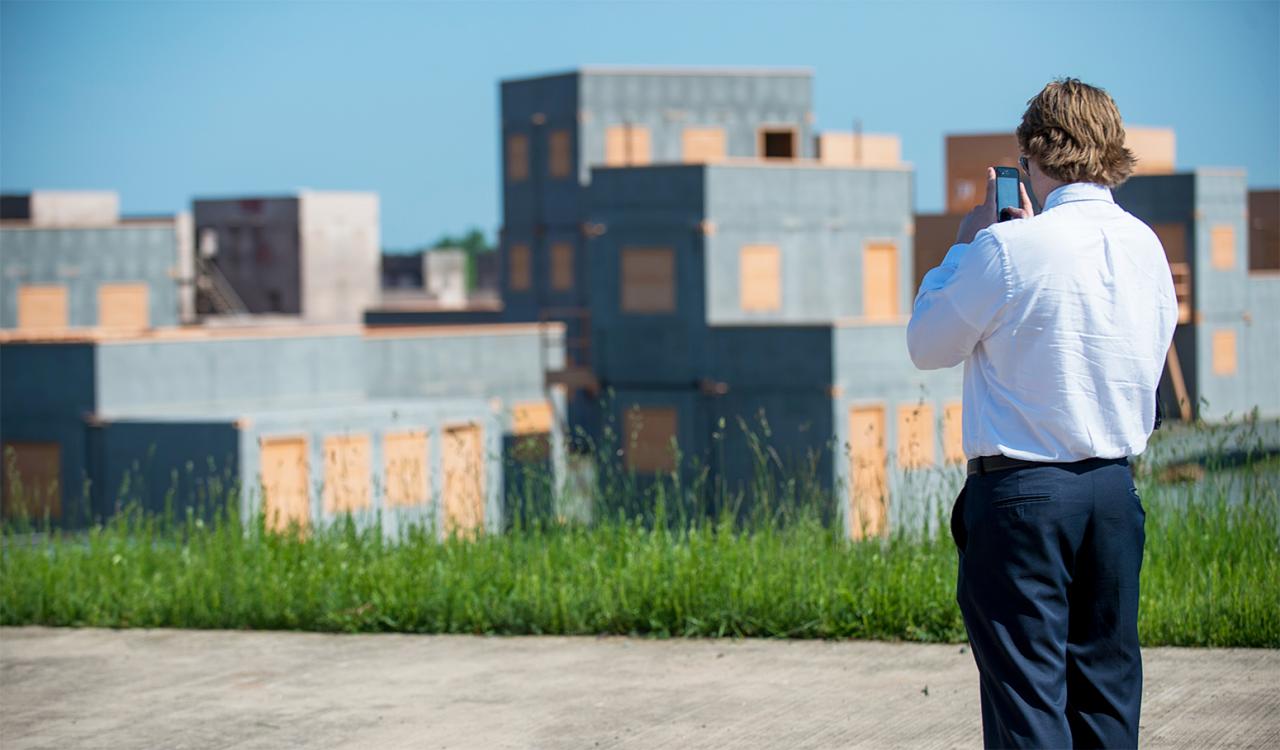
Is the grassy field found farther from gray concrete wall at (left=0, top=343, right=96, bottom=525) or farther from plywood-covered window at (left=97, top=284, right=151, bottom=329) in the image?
plywood-covered window at (left=97, top=284, right=151, bottom=329)

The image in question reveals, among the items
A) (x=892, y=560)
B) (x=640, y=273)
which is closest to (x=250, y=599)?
(x=892, y=560)

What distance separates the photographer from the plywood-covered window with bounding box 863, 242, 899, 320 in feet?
123

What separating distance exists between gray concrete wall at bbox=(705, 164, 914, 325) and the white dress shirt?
31673mm

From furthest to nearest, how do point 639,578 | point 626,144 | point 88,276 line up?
point 626,144
point 88,276
point 639,578

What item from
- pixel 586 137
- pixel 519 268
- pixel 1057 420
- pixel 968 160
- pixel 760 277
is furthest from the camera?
pixel 519 268

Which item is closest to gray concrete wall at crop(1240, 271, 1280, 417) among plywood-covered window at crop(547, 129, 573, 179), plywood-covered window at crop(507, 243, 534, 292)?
plywood-covered window at crop(547, 129, 573, 179)

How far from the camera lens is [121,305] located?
4262 centimetres

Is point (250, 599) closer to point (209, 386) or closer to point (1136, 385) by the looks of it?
point (1136, 385)

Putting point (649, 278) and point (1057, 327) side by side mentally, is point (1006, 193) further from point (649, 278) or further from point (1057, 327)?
point (649, 278)

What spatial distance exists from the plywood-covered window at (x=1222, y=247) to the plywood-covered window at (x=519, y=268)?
64.3ft

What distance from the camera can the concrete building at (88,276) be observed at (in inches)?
1666

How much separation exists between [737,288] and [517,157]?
59.6 feet

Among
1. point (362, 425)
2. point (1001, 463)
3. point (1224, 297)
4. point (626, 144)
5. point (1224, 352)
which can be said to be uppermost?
point (626, 144)

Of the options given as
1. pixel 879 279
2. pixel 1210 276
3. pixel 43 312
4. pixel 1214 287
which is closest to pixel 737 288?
pixel 879 279
